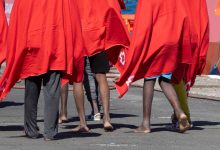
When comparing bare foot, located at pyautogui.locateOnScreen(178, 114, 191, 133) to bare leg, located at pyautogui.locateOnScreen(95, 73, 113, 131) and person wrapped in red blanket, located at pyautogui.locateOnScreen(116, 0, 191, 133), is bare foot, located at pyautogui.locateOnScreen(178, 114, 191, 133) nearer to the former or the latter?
person wrapped in red blanket, located at pyautogui.locateOnScreen(116, 0, 191, 133)

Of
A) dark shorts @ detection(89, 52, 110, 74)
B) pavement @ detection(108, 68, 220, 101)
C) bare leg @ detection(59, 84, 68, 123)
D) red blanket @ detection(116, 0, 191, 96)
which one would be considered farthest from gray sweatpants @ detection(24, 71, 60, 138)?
pavement @ detection(108, 68, 220, 101)

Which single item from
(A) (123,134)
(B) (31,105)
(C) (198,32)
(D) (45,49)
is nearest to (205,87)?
(C) (198,32)

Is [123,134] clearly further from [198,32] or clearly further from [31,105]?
[198,32]

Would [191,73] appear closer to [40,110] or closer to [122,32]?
[122,32]

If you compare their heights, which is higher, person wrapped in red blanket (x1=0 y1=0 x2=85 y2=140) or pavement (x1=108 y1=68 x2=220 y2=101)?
person wrapped in red blanket (x1=0 y1=0 x2=85 y2=140)

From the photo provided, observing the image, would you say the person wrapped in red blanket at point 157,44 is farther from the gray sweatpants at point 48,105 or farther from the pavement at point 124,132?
the gray sweatpants at point 48,105

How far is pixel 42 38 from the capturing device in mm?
8609

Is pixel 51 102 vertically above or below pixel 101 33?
below

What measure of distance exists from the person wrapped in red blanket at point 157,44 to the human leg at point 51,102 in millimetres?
1053

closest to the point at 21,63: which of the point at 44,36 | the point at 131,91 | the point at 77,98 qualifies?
the point at 44,36

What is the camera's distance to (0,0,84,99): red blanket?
8.61 m

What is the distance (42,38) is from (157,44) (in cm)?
138

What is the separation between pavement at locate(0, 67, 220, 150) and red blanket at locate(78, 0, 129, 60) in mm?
891

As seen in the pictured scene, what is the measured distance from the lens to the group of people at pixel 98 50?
8.65 metres
